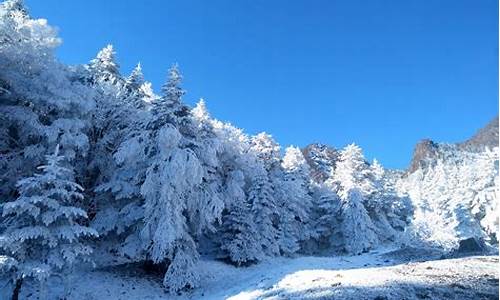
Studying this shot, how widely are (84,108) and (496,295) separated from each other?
2047cm

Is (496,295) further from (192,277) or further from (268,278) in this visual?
(192,277)

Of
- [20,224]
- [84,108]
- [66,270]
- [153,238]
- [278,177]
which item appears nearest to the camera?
[20,224]

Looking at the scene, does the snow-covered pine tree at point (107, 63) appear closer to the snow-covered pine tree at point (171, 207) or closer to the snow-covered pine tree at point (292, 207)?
the snow-covered pine tree at point (171, 207)

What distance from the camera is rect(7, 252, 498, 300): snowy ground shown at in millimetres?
13953

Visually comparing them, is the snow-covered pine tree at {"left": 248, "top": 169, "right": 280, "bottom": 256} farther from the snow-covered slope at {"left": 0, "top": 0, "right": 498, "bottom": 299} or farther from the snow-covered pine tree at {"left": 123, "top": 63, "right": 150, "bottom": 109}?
the snow-covered pine tree at {"left": 123, "top": 63, "right": 150, "bottom": 109}

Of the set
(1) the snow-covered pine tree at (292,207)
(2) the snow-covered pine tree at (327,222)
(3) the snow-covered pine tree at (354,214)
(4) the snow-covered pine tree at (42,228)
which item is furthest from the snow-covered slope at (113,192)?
(2) the snow-covered pine tree at (327,222)

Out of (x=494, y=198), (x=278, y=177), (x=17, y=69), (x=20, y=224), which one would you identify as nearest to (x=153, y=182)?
(x=20, y=224)

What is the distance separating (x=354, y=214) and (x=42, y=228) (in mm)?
30260

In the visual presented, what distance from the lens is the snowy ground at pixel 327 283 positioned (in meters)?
14.0

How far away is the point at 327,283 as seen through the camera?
15750mm

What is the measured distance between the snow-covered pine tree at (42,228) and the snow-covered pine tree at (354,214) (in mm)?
27926

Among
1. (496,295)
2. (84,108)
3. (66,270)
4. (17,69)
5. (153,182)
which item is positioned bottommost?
(496,295)

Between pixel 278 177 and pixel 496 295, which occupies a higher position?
pixel 278 177

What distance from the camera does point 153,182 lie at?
72.7ft
